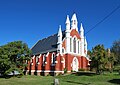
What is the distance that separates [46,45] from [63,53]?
841 cm

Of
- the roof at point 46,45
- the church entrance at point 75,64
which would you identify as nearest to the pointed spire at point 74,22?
the roof at point 46,45

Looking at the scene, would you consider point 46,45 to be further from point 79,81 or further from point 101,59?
point 79,81

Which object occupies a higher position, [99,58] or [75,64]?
[99,58]

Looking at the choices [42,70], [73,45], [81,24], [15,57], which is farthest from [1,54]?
[81,24]

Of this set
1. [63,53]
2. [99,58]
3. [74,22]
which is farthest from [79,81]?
[74,22]

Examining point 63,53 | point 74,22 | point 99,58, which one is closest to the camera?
point 99,58

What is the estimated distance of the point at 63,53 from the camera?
180 feet

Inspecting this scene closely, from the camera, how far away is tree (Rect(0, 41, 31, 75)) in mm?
46428

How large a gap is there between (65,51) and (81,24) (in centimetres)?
904

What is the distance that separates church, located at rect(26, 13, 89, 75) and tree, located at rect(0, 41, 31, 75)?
23.8 feet

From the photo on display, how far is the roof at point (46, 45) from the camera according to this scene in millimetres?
58519

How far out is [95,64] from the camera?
43.7 m

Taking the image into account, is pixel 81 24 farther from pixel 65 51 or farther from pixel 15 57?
pixel 15 57

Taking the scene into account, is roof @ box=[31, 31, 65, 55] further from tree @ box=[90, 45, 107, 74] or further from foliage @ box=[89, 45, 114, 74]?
foliage @ box=[89, 45, 114, 74]
